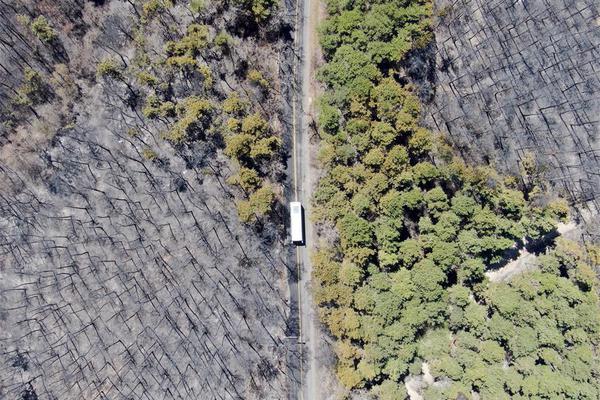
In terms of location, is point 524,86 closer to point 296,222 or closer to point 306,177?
point 306,177

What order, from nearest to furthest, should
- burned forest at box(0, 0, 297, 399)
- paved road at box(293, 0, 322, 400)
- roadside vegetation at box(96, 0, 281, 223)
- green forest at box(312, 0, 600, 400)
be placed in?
green forest at box(312, 0, 600, 400) → roadside vegetation at box(96, 0, 281, 223) → burned forest at box(0, 0, 297, 399) → paved road at box(293, 0, 322, 400)

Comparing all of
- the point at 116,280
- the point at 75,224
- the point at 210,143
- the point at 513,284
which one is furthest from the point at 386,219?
the point at 75,224

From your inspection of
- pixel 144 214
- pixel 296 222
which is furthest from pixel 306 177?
pixel 144 214

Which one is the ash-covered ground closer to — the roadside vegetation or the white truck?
the white truck

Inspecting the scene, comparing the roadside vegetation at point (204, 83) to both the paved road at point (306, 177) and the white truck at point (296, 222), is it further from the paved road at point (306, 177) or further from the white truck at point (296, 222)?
the paved road at point (306, 177)

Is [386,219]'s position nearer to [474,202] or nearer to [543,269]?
[474,202]

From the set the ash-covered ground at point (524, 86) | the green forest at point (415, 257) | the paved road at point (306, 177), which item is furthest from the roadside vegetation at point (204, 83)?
the ash-covered ground at point (524, 86)

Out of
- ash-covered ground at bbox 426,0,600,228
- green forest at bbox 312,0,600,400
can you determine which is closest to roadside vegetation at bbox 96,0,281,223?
green forest at bbox 312,0,600,400
